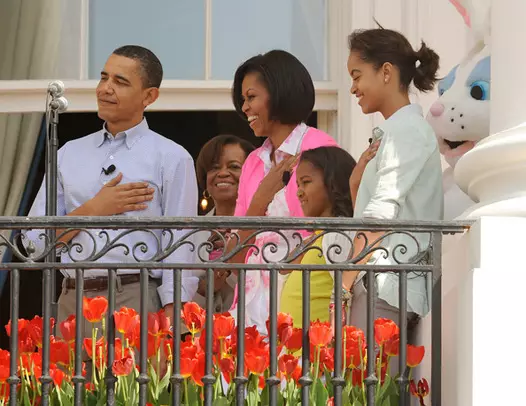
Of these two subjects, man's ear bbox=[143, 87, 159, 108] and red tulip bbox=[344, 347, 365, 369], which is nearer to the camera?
red tulip bbox=[344, 347, 365, 369]

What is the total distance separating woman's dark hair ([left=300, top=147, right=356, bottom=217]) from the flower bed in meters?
1.13

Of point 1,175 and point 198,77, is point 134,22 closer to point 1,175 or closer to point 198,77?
point 198,77

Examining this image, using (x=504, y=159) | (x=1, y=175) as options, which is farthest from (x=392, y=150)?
(x=1, y=175)

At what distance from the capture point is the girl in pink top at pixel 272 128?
19.3 ft

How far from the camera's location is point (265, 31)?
747cm

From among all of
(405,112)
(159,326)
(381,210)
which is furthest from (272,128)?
(159,326)

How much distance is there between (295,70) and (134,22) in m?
1.66

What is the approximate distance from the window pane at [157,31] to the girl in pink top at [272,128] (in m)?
1.34

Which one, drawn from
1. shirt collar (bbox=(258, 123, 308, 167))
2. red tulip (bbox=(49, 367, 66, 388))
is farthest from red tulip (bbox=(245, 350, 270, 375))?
shirt collar (bbox=(258, 123, 308, 167))

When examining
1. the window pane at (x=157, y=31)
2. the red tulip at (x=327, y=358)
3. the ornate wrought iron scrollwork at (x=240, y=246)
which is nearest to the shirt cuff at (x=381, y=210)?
the ornate wrought iron scrollwork at (x=240, y=246)

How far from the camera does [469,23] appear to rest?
5.76 meters

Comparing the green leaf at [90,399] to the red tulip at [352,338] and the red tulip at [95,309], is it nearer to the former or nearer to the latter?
the red tulip at [95,309]

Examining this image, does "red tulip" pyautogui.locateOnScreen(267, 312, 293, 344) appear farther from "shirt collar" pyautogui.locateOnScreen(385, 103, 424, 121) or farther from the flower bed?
"shirt collar" pyautogui.locateOnScreen(385, 103, 424, 121)

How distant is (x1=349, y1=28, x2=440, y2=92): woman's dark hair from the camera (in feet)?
18.0
